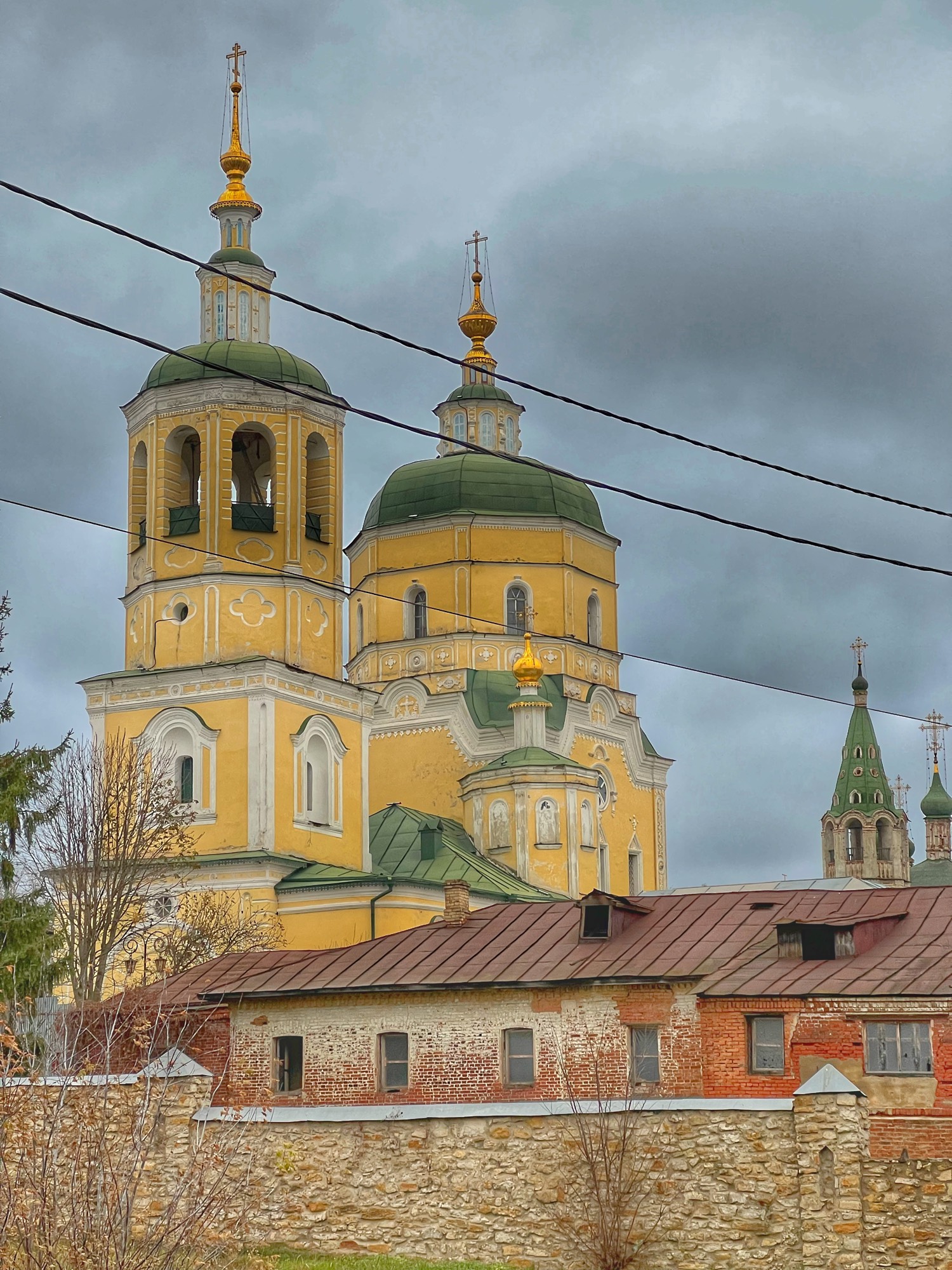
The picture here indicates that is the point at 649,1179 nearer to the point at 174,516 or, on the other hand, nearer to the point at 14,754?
the point at 14,754

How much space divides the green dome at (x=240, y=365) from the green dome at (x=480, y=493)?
36.2 feet

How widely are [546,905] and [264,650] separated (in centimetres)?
1400

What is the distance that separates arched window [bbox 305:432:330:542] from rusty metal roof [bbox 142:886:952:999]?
1513 centimetres

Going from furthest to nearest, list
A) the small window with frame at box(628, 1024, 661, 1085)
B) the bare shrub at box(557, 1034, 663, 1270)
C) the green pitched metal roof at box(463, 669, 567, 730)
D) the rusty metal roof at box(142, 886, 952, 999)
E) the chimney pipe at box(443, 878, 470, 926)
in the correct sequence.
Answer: the green pitched metal roof at box(463, 669, 567, 730) < the chimney pipe at box(443, 878, 470, 926) < the small window with frame at box(628, 1024, 661, 1085) < the rusty metal roof at box(142, 886, 952, 999) < the bare shrub at box(557, 1034, 663, 1270)

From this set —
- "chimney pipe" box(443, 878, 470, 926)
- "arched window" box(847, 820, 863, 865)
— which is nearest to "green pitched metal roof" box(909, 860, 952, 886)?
"arched window" box(847, 820, 863, 865)

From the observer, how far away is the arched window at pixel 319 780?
40312 mm

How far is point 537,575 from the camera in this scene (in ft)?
167

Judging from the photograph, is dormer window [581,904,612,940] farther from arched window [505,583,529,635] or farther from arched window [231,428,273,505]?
arched window [505,583,529,635]

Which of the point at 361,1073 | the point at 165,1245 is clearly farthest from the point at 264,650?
the point at 165,1245

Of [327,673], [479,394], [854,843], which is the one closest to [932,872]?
[854,843]

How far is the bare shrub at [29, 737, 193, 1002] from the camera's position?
106ft

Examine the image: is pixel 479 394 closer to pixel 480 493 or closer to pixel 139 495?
pixel 480 493

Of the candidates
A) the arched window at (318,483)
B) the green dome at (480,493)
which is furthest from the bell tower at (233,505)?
the green dome at (480,493)

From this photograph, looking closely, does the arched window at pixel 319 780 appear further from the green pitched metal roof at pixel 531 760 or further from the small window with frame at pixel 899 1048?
the small window with frame at pixel 899 1048
